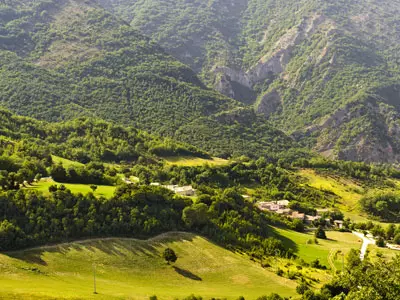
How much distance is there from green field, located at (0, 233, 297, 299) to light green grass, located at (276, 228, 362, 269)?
816 inches

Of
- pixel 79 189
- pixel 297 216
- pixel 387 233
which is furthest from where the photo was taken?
pixel 297 216

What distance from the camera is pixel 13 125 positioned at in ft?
564

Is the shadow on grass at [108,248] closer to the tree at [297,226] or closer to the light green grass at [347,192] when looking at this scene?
the tree at [297,226]

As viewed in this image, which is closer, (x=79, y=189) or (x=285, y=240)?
(x=79, y=189)

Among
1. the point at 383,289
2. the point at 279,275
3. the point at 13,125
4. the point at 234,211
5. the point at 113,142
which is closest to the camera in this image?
the point at 383,289

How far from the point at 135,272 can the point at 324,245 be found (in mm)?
54449

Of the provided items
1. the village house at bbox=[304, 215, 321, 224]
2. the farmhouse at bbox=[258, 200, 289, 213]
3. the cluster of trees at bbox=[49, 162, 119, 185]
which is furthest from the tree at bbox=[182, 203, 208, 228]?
the village house at bbox=[304, 215, 321, 224]

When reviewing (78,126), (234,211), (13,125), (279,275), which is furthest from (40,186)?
(78,126)

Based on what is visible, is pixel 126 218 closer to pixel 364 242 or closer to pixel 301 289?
pixel 301 289

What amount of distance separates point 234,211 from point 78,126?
4415 inches

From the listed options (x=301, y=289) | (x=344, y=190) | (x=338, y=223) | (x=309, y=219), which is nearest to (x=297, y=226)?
(x=309, y=219)

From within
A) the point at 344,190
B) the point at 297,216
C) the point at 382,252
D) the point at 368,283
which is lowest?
the point at 344,190

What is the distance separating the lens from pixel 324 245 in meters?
110

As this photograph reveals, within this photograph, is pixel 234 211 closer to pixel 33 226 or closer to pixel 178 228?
pixel 178 228
